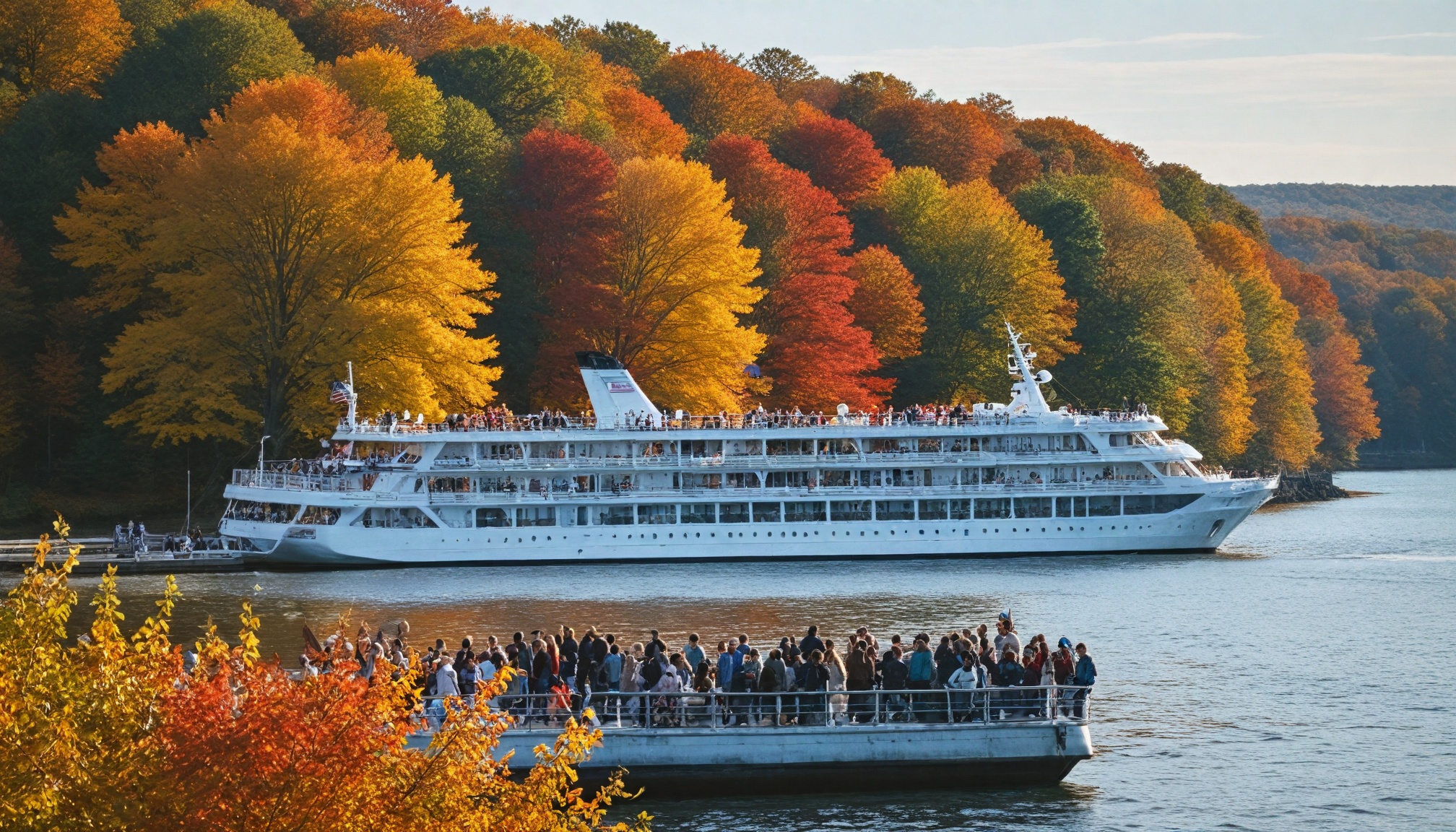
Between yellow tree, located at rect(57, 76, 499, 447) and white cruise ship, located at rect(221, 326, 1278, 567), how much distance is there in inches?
129

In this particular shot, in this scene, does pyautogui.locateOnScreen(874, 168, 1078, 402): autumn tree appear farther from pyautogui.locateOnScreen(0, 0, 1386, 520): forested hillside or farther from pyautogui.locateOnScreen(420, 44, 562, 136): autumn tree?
pyautogui.locateOnScreen(420, 44, 562, 136): autumn tree

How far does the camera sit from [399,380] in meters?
66.7

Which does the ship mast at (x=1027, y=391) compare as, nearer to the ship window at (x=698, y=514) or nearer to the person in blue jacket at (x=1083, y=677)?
the ship window at (x=698, y=514)

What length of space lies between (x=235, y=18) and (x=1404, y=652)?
57.7 metres

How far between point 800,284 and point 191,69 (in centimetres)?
2816

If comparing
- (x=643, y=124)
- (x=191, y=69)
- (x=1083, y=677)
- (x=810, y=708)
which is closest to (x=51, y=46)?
(x=191, y=69)

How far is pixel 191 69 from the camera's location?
7812 cm

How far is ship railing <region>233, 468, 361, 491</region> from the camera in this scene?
2450 inches

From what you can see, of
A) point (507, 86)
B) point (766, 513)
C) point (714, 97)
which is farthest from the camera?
point (714, 97)

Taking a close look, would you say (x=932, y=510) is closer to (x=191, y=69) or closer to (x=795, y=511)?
(x=795, y=511)

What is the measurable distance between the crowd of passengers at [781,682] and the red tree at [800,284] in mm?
52011

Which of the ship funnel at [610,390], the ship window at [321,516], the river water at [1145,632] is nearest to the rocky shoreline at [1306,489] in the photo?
the river water at [1145,632]

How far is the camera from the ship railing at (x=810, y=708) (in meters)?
27.7

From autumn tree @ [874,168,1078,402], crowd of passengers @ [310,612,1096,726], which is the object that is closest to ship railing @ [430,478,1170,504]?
autumn tree @ [874,168,1078,402]
